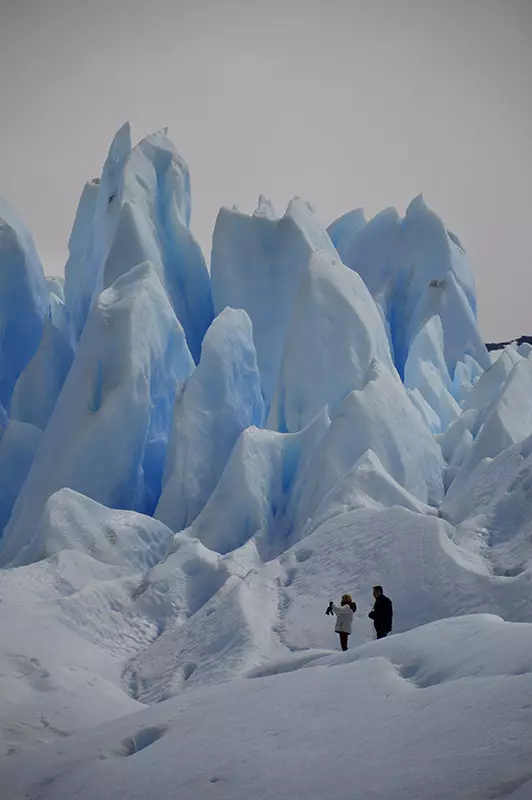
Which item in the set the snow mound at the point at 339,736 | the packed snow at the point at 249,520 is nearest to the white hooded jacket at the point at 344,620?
the packed snow at the point at 249,520

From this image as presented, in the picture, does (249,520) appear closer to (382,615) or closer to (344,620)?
(344,620)

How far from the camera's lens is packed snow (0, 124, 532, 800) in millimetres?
4633

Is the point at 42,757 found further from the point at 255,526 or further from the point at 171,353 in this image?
the point at 171,353

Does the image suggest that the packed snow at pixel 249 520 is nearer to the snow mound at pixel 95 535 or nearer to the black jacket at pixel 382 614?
the snow mound at pixel 95 535

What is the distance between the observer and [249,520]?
47.9ft

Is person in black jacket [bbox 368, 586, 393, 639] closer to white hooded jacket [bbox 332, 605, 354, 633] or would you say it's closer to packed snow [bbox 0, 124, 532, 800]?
white hooded jacket [bbox 332, 605, 354, 633]

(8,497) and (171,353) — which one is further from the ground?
(171,353)

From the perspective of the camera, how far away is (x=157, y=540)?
1430 cm

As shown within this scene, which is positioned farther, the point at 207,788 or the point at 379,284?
the point at 379,284

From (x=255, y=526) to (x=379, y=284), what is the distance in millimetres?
16787

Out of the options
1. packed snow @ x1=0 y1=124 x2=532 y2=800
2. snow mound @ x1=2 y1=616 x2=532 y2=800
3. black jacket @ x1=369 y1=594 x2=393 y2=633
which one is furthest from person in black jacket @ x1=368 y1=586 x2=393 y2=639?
snow mound @ x1=2 y1=616 x2=532 y2=800

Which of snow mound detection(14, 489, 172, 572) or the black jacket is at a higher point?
the black jacket

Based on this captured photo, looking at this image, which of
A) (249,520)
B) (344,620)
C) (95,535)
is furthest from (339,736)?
(249,520)

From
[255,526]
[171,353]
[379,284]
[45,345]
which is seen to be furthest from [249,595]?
[379,284]
